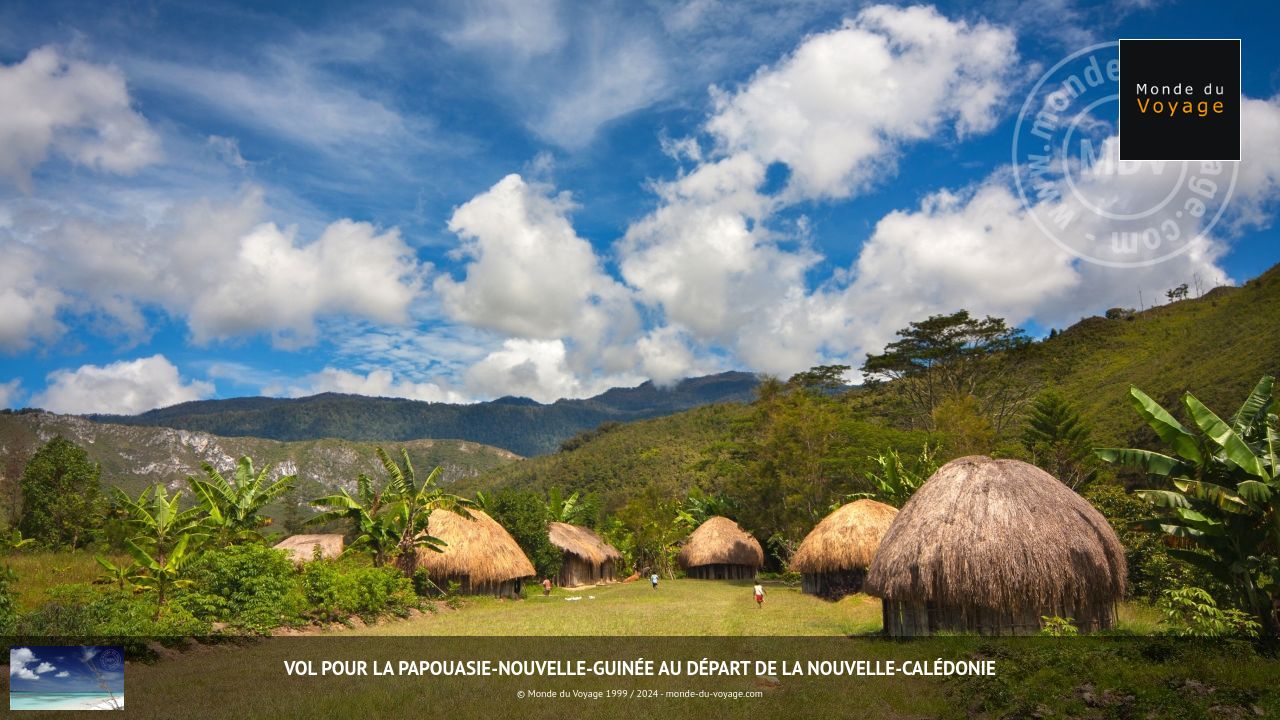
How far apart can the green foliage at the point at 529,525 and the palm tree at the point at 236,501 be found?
13.0m

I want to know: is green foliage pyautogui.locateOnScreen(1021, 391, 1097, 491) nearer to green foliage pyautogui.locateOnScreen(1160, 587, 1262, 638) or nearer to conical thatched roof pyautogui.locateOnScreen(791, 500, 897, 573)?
conical thatched roof pyautogui.locateOnScreen(791, 500, 897, 573)

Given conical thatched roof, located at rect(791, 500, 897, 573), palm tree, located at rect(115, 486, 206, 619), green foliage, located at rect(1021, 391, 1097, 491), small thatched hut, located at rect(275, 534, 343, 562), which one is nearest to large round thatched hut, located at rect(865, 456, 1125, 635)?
conical thatched roof, located at rect(791, 500, 897, 573)

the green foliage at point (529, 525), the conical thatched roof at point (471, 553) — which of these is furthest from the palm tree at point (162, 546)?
the green foliage at point (529, 525)

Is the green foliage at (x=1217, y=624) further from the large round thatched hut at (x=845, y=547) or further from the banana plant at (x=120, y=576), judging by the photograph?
the banana plant at (x=120, y=576)

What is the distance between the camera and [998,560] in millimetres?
15000

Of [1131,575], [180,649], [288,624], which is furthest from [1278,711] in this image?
[288,624]

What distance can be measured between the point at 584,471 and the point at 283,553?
89220mm

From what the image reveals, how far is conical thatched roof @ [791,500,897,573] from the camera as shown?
27062 mm

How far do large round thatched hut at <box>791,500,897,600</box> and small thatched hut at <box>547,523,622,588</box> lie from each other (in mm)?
15566

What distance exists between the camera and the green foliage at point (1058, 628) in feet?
44.9

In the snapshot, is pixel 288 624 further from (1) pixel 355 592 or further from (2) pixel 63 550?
(2) pixel 63 550

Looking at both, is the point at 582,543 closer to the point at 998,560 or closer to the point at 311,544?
the point at 311,544

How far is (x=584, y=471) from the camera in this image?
351ft

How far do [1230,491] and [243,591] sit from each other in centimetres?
2046
